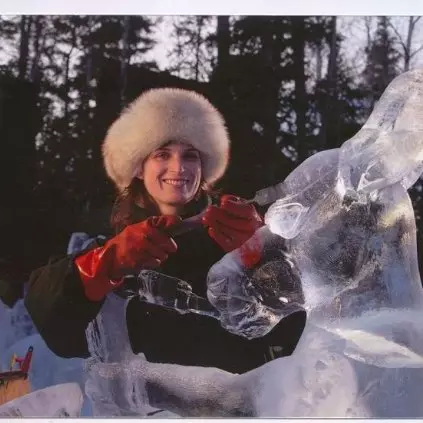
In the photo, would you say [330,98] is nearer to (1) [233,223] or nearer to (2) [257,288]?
(1) [233,223]

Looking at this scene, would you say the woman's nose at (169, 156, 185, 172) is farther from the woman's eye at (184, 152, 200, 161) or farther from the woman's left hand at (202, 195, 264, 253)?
Answer: the woman's left hand at (202, 195, 264, 253)

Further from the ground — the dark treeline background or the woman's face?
the dark treeline background

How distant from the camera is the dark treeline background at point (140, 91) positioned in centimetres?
236

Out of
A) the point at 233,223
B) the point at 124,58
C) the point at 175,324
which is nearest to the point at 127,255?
the point at 175,324

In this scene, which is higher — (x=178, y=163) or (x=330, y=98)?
(x=330, y=98)

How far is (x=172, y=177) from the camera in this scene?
2.34 metres

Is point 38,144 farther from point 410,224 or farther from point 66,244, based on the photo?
point 410,224

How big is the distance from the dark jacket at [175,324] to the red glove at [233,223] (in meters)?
0.04

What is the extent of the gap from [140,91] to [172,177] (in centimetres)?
40

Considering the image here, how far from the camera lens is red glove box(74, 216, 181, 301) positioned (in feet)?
7.51

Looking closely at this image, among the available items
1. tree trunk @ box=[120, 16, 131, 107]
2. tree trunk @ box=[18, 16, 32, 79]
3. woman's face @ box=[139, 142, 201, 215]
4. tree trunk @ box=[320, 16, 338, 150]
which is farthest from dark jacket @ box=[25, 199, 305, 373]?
tree trunk @ box=[18, 16, 32, 79]

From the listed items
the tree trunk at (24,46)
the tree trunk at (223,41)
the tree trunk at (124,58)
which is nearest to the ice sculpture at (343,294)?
the tree trunk at (223,41)

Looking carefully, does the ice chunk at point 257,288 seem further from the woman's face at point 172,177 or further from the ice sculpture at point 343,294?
the woman's face at point 172,177

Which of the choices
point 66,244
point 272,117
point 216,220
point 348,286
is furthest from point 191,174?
point 348,286
